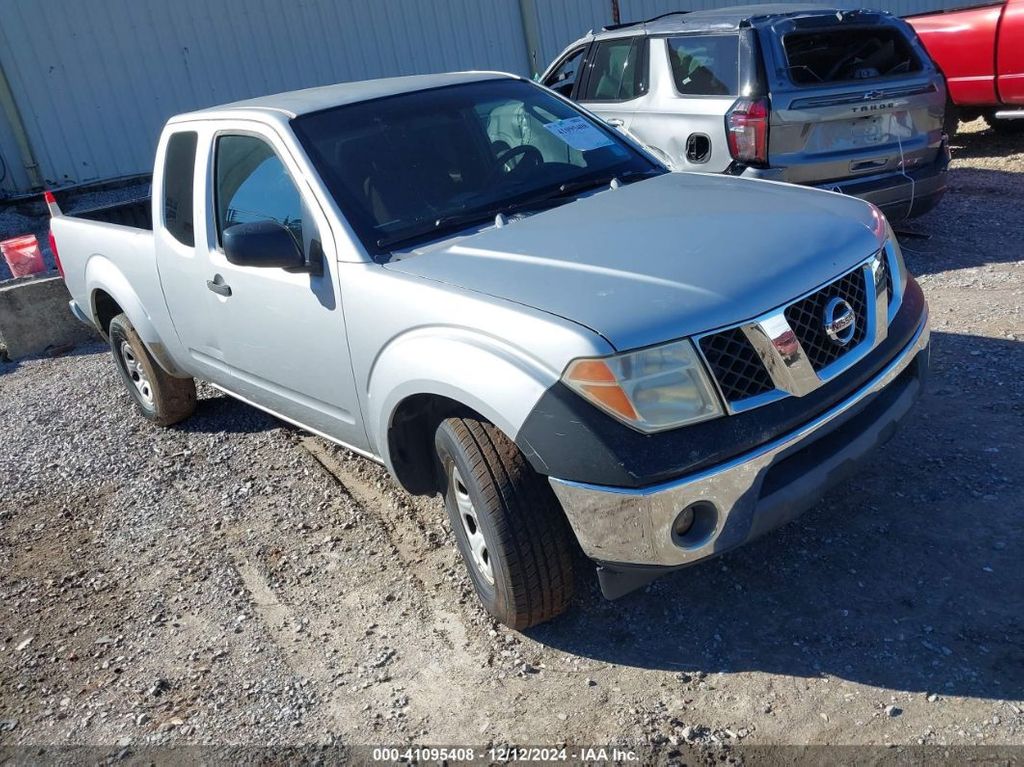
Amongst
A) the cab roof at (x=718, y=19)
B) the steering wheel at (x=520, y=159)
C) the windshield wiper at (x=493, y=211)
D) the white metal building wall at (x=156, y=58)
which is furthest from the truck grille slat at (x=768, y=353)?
the white metal building wall at (x=156, y=58)

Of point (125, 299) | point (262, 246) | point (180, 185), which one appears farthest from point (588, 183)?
point (125, 299)

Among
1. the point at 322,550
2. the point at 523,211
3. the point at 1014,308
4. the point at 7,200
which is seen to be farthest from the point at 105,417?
the point at 7,200

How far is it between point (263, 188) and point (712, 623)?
2.51m

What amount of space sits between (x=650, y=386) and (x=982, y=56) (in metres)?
8.39

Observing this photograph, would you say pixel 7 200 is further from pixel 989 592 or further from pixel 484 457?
pixel 989 592

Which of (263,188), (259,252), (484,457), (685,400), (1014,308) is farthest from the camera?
(1014,308)

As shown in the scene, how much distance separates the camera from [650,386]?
259 cm

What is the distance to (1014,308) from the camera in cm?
531

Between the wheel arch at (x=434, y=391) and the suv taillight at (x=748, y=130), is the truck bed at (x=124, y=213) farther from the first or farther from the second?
the suv taillight at (x=748, y=130)

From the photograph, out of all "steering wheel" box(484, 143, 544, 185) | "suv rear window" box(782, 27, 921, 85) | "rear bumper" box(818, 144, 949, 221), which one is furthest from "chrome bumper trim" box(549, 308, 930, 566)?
"suv rear window" box(782, 27, 921, 85)

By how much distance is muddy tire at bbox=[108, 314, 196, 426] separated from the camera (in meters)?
5.31

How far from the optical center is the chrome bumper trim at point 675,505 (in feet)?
8.41

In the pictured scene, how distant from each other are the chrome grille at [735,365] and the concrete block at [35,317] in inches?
254

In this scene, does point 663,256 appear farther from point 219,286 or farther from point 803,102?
point 803,102
